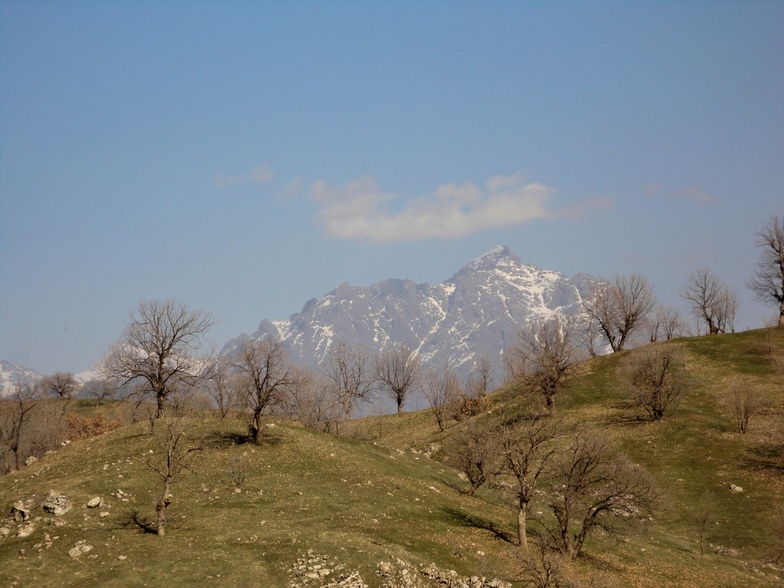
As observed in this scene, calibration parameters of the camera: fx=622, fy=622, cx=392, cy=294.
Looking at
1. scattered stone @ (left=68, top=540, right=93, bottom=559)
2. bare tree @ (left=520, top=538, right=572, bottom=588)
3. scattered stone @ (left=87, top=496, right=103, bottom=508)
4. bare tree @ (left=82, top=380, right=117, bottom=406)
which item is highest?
bare tree @ (left=82, top=380, right=117, bottom=406)

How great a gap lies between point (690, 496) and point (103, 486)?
5490 centimetres

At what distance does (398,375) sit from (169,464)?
99.6 metres

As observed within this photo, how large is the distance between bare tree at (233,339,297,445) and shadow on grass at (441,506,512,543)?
19769 millimetres

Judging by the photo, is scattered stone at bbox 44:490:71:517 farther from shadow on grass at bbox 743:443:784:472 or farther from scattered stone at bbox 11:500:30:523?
shadow on grass at bbox 743:443:784:472

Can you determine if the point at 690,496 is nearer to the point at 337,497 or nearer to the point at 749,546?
the point at 749,546

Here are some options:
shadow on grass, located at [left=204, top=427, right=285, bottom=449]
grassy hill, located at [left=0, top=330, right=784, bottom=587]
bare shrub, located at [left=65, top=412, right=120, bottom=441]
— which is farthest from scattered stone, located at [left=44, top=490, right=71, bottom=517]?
bare shrub, located at [left=65, top=412, right=120, bottom=441]

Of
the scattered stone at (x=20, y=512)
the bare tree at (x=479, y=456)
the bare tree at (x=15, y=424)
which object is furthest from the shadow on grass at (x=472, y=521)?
the bare tree at (x=15, y=424)

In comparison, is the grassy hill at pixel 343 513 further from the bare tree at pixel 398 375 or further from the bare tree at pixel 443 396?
the bare tree at pixel 398 375

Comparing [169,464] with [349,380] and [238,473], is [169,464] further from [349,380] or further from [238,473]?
[349,380]

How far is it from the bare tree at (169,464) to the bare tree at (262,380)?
264 inches

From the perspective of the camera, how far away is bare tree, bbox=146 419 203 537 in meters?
39.9

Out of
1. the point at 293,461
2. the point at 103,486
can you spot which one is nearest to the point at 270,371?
the point at 293,461

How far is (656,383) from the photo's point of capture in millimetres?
80562

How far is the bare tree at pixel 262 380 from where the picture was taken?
2399 inches
